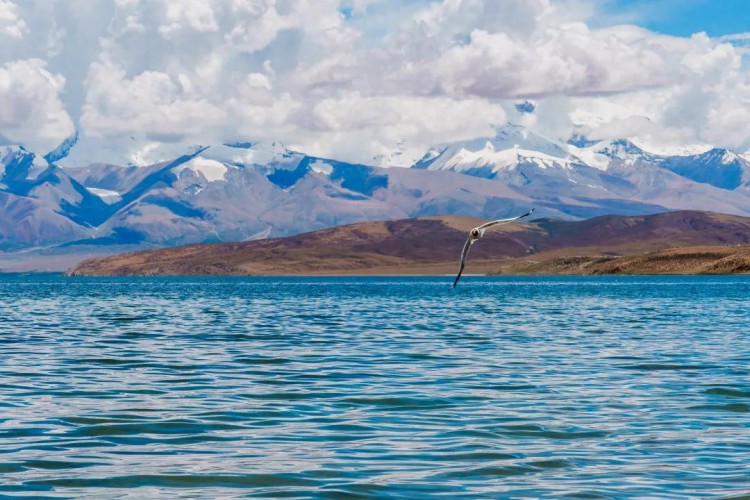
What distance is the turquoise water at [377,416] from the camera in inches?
1123

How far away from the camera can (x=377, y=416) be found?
39312 millimetres

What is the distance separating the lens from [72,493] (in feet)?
88.9

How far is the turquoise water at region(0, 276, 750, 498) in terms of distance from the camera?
2853 centimetres

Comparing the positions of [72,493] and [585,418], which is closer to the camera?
[72,493]

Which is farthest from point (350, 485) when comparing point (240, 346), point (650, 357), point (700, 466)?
point (240, 346)

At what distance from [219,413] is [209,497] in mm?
13262

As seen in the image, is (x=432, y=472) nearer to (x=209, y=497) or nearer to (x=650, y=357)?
(x=209, y=497)

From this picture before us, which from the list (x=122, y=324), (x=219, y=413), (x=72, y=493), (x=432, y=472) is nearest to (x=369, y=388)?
(x=219, y=413)

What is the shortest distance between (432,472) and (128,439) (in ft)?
33.9

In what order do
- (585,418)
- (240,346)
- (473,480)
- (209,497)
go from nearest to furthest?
1. (209,497)
2. (473,480)
3. (585,418)
4. (240,346)

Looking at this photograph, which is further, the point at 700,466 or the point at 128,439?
the point at 128,439

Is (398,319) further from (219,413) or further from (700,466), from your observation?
(700,466)

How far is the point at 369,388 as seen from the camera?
155 feet

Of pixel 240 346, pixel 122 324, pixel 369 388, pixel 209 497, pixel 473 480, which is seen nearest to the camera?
pixel 209 497
